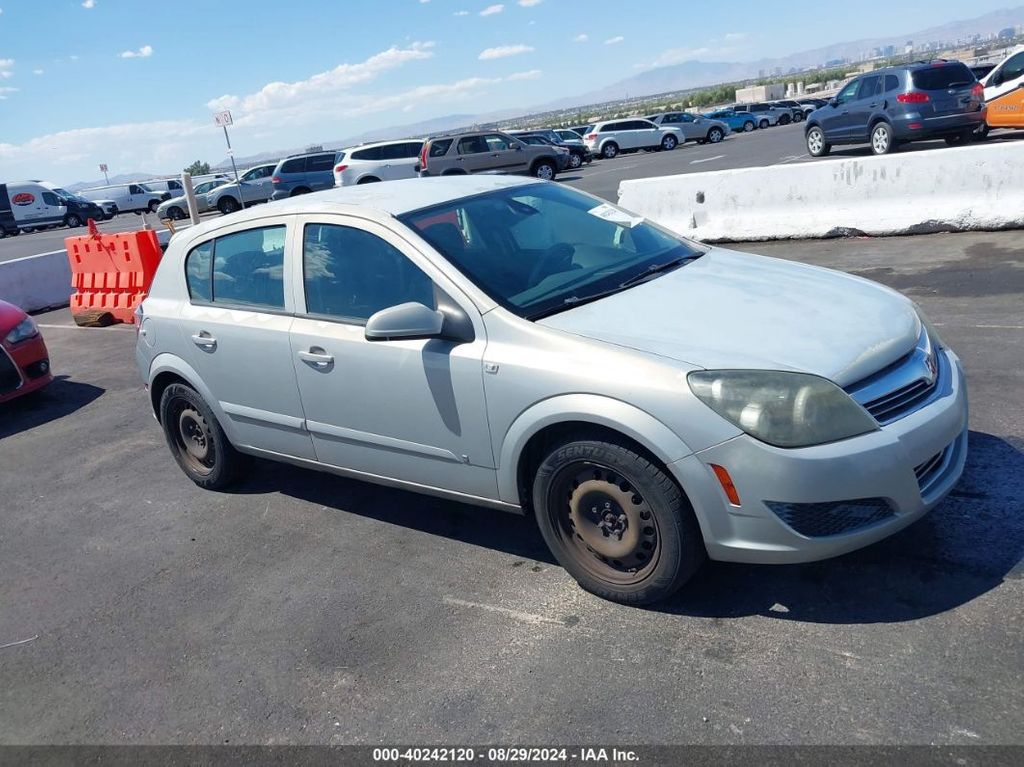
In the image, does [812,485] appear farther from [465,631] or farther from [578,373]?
[465,631]

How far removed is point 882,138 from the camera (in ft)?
56.0

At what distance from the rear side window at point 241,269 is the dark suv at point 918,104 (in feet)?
50.5

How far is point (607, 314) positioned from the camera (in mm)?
3484

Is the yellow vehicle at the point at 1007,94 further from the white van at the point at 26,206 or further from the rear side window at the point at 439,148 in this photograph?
the white van at the point at 26,206

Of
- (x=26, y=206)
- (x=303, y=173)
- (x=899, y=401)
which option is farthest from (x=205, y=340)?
(x=26, y=206)

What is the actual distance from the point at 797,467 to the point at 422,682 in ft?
5.17

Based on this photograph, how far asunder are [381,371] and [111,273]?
30.6ft

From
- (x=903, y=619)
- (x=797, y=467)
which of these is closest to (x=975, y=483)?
(x=903, y=619)

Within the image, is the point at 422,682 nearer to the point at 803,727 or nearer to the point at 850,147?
the point at 803,727

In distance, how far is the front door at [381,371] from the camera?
3.63 metres

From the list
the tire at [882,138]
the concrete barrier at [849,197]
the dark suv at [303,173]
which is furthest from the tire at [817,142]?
the dark suv at [303,173]

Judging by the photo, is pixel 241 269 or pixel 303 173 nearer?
pixel 241 269

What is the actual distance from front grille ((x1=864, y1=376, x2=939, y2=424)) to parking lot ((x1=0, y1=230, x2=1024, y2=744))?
69cm

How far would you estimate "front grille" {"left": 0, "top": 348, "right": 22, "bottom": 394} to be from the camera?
7.47 metres
